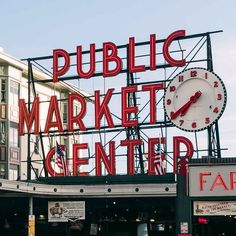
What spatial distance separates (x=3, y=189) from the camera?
4394 centimetres

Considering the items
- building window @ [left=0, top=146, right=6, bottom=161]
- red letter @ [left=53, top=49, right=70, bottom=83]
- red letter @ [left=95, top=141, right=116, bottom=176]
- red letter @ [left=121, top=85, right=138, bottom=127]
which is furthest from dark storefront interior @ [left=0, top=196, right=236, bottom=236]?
building window @ [left=0, top=146, right=6, bottom=161]

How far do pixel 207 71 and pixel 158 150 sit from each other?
8646mm

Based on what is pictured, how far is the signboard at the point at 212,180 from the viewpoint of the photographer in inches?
1409

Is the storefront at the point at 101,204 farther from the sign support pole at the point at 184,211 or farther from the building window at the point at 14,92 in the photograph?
the building window at the point at 14,92

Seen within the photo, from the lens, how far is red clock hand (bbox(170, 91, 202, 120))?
180 feet

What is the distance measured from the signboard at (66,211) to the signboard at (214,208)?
16.5 m

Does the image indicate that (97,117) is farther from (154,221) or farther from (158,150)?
(154,221)

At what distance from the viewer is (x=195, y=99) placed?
55062mm

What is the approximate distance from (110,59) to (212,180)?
94.6ft

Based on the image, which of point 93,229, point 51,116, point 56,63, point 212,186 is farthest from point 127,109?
point 212,186

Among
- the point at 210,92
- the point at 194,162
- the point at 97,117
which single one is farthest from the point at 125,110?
the point at 194,162

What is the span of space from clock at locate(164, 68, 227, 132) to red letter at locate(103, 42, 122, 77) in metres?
8.32

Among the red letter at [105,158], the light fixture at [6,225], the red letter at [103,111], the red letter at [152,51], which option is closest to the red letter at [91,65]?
the red letter at [103,111]

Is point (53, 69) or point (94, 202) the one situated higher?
point (53, 69)
